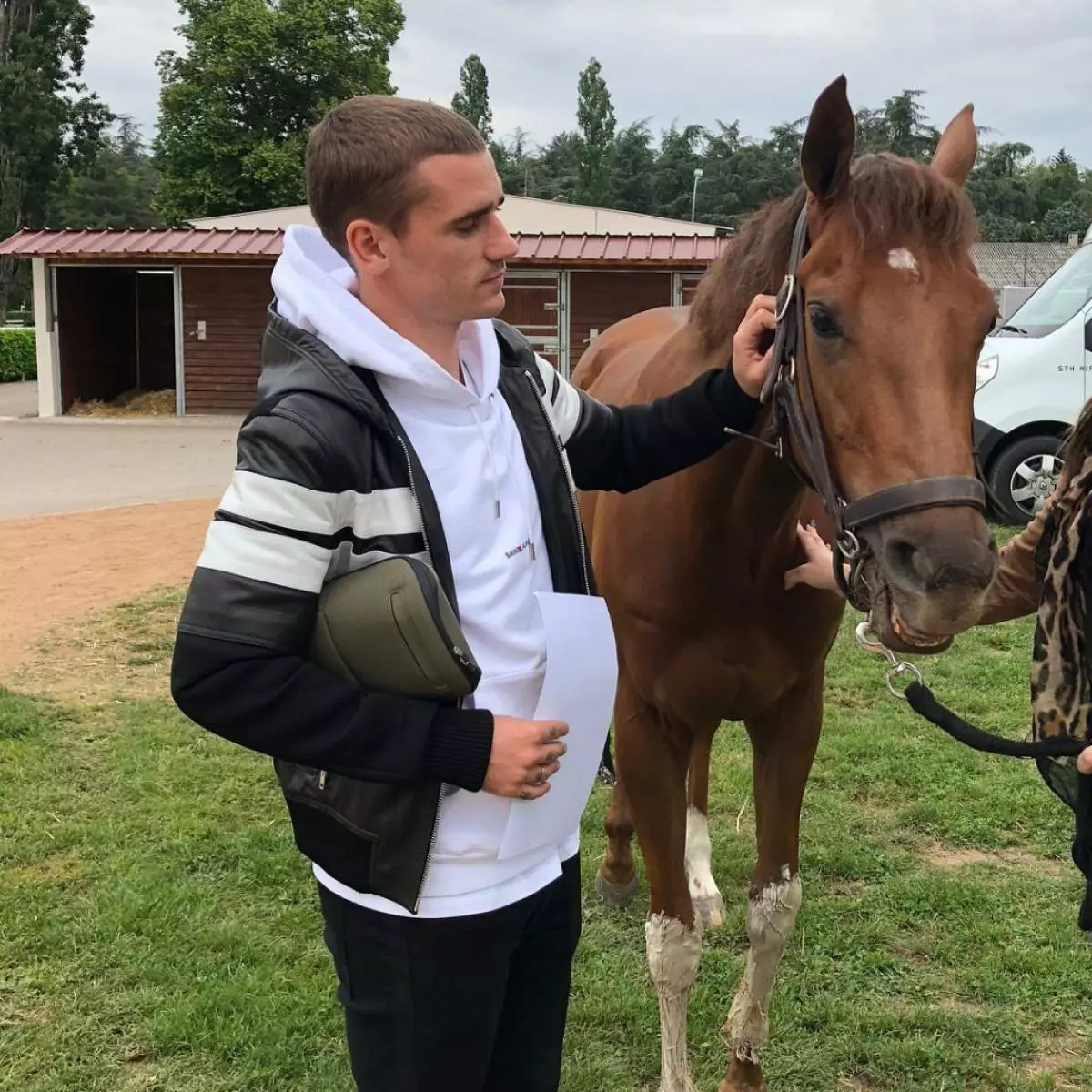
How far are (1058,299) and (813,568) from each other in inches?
287

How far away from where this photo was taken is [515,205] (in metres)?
22.0

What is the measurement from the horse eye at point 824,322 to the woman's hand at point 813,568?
2.05 feet

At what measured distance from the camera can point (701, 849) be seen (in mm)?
3494

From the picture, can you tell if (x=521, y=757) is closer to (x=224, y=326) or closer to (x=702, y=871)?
(x=702, y=871)

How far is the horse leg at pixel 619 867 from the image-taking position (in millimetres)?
3426

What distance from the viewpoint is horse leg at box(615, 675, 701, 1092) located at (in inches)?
98.1

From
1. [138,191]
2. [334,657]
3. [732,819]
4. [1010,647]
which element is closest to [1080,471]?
[334,657]

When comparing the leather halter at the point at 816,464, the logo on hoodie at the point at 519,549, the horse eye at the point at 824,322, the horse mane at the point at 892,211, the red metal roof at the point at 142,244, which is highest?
the red metal roof at the point at 142,244

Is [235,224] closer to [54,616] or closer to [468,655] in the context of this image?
[54,616]

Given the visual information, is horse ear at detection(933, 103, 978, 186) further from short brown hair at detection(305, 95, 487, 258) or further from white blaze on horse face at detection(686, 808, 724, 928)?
white blaze on horse face at detection(686, 808, 724, 928)

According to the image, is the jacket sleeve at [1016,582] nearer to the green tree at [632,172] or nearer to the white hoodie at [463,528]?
the white hoodie at [463,528]

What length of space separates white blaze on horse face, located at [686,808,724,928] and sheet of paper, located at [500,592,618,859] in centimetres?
190

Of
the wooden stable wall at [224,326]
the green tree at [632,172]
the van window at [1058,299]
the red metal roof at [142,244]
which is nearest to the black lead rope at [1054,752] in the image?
the van window at [1058,299]

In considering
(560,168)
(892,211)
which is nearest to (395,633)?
(892,211)
